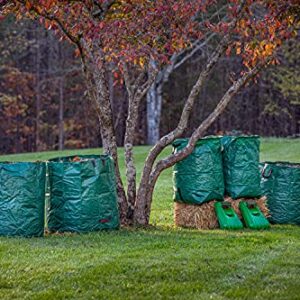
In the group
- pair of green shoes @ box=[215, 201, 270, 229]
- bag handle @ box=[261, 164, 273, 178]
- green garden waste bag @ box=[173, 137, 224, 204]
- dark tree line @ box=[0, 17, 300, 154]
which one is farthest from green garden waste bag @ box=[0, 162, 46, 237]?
dark tree line @ box=[0, 17, 300, 154]

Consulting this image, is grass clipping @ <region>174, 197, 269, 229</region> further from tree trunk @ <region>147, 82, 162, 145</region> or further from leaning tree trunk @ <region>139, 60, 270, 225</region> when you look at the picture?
tree trunk @ <region>147, 82, 162, 145</region>

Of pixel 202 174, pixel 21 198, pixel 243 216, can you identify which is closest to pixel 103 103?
pixel 202 174

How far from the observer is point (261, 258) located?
580cm

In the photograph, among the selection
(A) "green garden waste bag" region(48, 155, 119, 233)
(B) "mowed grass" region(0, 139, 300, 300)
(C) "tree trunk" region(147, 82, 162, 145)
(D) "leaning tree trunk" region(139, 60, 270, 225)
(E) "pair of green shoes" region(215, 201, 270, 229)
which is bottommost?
(B) "mowed grass" region(0, 139, 300, 300)

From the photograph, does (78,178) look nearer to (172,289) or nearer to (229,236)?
(229,236)

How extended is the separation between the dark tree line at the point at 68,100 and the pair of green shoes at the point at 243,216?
18.4 metres

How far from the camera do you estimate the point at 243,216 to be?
7.91m

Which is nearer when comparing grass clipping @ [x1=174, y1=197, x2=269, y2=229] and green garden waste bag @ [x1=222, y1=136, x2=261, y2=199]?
grass clipping @ [x1=174, y1=197, x2=269, y2=229]

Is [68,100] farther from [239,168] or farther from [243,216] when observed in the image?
[243,216]

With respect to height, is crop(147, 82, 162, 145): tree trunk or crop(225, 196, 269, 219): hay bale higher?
crop(147, 82, 162, 145): tree trunk

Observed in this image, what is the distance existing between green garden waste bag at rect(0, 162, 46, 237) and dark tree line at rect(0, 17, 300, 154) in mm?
19256

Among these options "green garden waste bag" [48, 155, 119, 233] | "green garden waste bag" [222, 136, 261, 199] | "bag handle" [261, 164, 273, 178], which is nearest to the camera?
"green garden waste bag" [48, 155, 119, 233]

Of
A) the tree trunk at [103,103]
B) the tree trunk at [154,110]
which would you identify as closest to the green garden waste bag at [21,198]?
the tree trunk at [103,103]

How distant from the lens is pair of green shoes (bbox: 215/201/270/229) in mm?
7734
